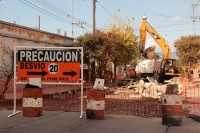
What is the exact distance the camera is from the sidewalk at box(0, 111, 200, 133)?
30.1ft

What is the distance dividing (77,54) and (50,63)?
0.87 metres

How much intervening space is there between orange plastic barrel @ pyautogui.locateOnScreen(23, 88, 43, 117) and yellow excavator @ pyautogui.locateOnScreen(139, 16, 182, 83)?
A: 25362 mm

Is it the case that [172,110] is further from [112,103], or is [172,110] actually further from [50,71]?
[112,103]

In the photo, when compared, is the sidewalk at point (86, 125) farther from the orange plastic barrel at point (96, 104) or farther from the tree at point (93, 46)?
the tree at point (93, 46)

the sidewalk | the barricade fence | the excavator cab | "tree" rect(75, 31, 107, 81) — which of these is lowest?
the sidewalk

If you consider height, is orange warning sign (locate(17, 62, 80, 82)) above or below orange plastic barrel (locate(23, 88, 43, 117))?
above

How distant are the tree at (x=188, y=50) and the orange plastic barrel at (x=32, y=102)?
2958 cm

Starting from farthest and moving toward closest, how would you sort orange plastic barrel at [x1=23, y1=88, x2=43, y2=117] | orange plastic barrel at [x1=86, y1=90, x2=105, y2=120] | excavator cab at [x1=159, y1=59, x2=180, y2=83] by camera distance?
excavator cab at [x1=159, y1=59, x2=180, y2=83] < orange plastic barrel at [x1=23, y1=88, x2=43, y2=117] < orange plastic barrel at [x1=86, y1=90, x2=105, y2=120]

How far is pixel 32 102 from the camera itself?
1122cm

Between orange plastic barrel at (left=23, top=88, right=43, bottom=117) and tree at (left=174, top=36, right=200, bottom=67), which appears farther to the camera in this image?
tree at (left=174, top=36, right=200, bottom=67)

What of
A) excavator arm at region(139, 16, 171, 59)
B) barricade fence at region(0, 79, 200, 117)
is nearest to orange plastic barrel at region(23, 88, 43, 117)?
barricade fence at region(0, 79, 200, 117)

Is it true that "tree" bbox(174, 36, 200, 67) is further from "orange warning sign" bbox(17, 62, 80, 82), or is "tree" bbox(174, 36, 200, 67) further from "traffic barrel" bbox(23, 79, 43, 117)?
"traffic barrel" bbox(23, 79, 43, 117)

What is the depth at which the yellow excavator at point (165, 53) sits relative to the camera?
121 feet

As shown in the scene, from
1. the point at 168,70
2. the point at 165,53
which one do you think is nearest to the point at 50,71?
the point at 168,70
